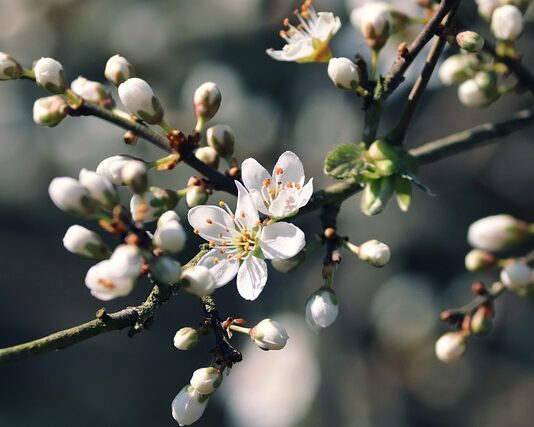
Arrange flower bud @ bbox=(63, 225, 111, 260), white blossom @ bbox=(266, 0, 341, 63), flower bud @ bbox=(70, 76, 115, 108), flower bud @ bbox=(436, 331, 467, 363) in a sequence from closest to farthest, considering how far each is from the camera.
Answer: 1. flower bud @ bbox=(63, 225, 111, 260)
2. flower bud @ bbox=(70, 76, 115, 108)
3. flower bud @ bbox=(436, 331, 467, 363)
4. white blossom @ bbox=(266, 0, 341, 63)

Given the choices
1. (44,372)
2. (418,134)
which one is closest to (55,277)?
(44,372)

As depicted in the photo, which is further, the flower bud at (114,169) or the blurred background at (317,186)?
the blurred background at (317,186)

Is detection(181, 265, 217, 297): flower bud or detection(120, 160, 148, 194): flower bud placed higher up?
detection(120, 160, 148, 194): flower bud

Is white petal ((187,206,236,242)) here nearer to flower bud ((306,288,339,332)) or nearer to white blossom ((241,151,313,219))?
white blossom ((241,151,313,219))

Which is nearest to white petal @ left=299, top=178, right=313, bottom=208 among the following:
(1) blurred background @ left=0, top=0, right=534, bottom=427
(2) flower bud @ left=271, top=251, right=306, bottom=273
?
(2) flower bud @ left=271, top=251, right=306, bottom=273

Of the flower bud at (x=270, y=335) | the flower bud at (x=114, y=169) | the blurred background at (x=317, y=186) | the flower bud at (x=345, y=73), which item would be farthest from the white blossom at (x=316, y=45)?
the blurred background at (x=317, y=186)

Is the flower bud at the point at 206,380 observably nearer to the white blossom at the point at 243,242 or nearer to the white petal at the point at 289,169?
the white blossom at the point at 243,242

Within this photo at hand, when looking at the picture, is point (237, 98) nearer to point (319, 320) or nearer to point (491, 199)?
point (491, 199)
